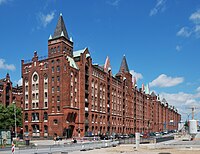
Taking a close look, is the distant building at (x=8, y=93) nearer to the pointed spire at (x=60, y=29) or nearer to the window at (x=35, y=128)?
the window at (x=35, y=128)

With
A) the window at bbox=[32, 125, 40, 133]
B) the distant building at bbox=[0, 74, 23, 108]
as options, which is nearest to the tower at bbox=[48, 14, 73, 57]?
the window at bbox=[32, 125, 40, 133]

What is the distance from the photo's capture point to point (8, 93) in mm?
111312

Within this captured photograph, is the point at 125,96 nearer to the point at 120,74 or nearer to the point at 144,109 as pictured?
the point at 120,74

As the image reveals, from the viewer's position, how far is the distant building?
108 m

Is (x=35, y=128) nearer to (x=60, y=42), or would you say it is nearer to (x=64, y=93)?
(x=64, y=93)

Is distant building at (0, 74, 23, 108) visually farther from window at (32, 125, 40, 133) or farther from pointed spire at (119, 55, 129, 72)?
pointed spire at (119, 55, 129, 72)

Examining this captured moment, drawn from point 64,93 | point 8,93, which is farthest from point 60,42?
point 8,93

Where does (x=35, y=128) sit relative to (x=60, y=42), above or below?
below

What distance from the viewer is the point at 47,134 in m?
85.2

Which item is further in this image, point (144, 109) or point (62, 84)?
point (144, 109)

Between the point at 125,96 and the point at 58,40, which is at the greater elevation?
the point at 58,40

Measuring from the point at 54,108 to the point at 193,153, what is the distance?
50536mm

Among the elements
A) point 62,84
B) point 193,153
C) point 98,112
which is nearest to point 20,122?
point 62,84

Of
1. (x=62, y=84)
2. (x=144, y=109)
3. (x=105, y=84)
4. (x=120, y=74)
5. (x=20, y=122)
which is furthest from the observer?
(x=144, y=109)
